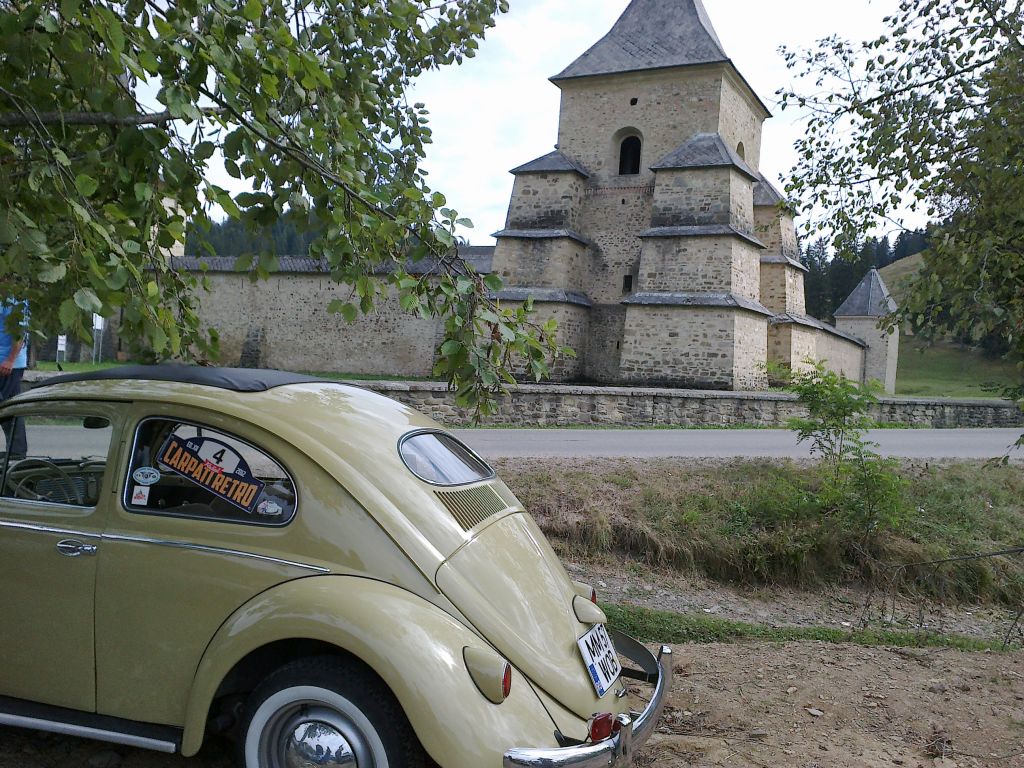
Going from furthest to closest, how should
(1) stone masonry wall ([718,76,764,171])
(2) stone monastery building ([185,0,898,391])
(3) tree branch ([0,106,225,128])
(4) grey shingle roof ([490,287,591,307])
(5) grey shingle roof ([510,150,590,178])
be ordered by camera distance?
(5) grey shingle roof ([510,150,590,178])
(1) stone masonry wall ([718,76,764,171])
(4) grey shingle roof ([490,287,591,307])
(2) stone monastery building ([185,0,898,391])
(3) tree branch ([0,106,225,128])

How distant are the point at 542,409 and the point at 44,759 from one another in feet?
40.5

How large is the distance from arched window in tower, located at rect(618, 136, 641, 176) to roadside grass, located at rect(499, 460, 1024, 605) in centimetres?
2116

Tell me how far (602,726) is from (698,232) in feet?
74.9

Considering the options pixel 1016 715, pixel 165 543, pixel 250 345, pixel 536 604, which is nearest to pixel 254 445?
pixel 165 543

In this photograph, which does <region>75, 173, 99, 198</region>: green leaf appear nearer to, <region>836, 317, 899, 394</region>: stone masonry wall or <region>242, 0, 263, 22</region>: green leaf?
<region>242, 0, 263, 22</region>: green leaf

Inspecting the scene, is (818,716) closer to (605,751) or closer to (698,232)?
(605,751)

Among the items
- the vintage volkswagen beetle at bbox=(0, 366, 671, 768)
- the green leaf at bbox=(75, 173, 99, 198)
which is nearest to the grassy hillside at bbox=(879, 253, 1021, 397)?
the vintage volkswagen beetle at bbox=(0, 366, 671, 768)

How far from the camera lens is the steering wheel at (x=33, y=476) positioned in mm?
2941

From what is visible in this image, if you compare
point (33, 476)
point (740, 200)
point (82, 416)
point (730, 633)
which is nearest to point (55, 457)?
point (33, 476)

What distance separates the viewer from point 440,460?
10.3 ft

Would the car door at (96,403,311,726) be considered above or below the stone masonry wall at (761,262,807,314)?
below

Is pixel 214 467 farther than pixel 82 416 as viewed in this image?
No

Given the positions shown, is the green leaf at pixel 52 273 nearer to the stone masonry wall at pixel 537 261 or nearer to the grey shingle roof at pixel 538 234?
the stone masonry wall at pixel 537 261

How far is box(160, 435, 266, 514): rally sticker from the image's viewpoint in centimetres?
272
